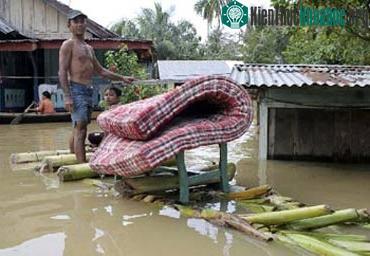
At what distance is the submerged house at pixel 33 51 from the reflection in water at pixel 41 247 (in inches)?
513

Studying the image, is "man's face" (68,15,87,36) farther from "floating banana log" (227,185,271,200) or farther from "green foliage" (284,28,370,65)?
"green foliage" (284,28,370,65)

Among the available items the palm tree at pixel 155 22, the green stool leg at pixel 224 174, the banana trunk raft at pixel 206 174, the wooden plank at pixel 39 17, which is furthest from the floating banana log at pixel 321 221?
the palm tree at pixel 155 22

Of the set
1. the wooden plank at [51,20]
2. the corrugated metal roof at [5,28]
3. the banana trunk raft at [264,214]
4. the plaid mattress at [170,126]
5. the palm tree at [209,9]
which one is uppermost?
the palm tree at [209,9]

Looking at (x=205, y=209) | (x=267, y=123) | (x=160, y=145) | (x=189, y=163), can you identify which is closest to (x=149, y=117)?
(x=160, y=145)

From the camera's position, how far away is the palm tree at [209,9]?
36406mm

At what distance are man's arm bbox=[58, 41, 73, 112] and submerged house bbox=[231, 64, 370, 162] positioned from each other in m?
2.81

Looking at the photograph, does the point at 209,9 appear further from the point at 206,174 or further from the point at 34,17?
the point at 206,174

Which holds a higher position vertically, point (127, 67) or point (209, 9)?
point (209, 9)

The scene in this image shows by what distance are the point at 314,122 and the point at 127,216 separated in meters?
4.72

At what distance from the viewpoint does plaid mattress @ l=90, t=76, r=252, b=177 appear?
4.87 m

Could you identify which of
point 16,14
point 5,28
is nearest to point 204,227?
point 5,28

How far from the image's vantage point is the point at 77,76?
6668 mm

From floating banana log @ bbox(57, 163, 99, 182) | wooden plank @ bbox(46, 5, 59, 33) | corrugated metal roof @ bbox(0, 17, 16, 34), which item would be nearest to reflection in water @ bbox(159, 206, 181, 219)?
floating banana log @ bbox(57, 163, 99, 182)
